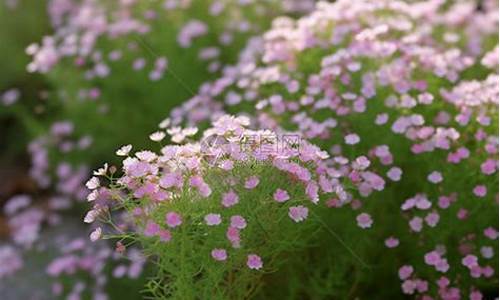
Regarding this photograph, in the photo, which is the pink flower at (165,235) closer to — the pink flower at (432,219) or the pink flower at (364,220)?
the pink flower at (364,220)

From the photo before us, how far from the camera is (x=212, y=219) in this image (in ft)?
7.24

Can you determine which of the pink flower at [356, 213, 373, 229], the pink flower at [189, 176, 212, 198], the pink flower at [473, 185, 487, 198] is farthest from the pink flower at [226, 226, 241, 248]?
the pink flower at [473, 185, 487, 198]

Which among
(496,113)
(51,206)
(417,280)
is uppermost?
(51,206)

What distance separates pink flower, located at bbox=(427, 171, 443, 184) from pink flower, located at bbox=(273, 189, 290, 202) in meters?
0.73

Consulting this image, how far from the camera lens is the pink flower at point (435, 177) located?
2.77 m

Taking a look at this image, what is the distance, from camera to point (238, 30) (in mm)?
4262

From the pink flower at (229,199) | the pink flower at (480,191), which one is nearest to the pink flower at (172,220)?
the pink flower at (229,199)

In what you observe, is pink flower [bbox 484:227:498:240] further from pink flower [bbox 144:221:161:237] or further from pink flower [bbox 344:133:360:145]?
pink flower [bbox 144:221:161:237]

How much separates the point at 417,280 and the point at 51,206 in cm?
241

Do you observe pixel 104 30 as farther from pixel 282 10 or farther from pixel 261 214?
pixel 261 214

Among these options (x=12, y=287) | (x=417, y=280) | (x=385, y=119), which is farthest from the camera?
(x=12, y=287)

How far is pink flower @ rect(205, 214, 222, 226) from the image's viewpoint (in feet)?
7.22

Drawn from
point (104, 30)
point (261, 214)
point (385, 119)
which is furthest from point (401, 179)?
point (104, 30)

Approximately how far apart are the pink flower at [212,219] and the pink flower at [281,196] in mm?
180
